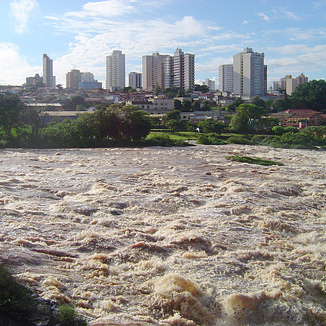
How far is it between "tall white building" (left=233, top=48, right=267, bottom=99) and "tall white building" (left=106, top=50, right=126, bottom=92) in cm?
4502

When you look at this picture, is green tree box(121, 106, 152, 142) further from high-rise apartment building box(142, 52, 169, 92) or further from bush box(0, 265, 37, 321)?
high-rise apartment building box(142, 52, 169, 92)

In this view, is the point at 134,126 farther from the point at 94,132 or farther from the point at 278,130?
the point at 278,130

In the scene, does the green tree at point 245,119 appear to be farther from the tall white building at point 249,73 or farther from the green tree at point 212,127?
the tall white building at point 249,73

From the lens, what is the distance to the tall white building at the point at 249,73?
340 feet

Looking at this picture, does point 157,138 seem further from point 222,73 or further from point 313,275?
point 222,73

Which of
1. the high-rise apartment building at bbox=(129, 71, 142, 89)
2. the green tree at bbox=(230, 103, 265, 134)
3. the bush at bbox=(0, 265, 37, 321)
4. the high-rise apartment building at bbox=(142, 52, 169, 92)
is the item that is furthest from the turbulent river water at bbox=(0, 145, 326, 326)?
the high-rise apartment building at bbox=(129, 71, 142, 89)

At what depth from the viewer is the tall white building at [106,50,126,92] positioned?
13675 cm

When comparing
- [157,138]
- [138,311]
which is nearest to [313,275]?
[138,311]

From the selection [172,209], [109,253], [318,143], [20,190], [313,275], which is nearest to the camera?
[313,275]

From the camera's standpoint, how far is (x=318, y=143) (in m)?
27.5

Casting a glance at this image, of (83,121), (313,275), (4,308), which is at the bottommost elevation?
(313,275)

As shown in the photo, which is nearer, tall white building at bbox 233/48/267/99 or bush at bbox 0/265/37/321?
bush at bbox 0/265/37/321

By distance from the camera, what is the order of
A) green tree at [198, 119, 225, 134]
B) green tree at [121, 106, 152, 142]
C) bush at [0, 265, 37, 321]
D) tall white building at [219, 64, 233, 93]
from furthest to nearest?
tall white building at [219, 64, 233, 93] → green tree at [198, 119, 225, 134] → green tree at [121, 106, 152, 142] → bush at [0, 265, 37, 321]

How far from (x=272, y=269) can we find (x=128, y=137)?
65.8 feet
